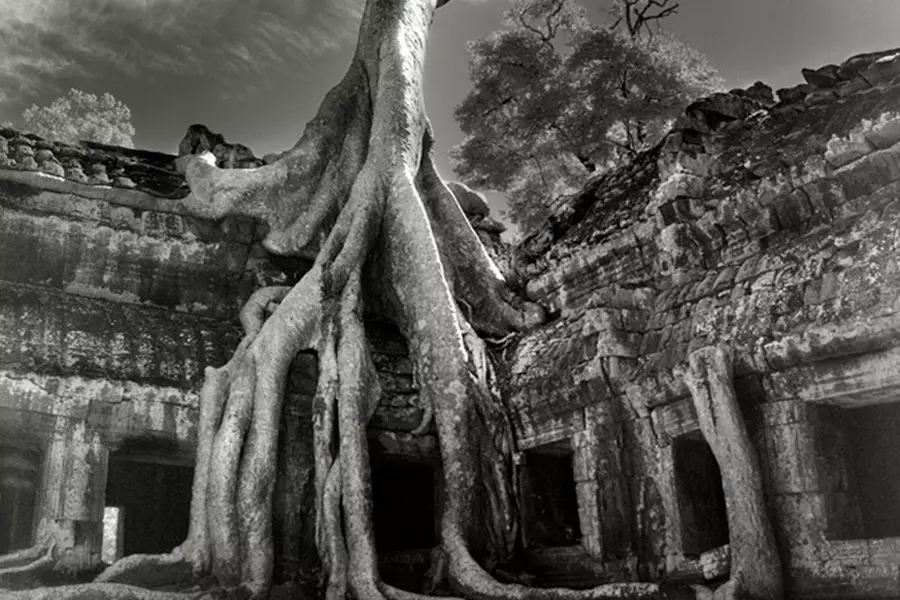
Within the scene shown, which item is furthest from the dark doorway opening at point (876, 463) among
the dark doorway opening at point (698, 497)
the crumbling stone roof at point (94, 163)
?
the crumbling stone roof at point (94, 163)

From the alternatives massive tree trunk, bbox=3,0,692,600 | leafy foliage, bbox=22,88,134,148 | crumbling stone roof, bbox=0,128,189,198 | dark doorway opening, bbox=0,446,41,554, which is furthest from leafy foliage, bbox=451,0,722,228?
dark doorway opening, bbox=0,446,41,554

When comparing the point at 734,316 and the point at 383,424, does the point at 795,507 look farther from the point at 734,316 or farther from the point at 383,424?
the point at 383,424

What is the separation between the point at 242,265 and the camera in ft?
23.9

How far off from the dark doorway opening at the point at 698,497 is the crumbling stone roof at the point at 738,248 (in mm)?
378

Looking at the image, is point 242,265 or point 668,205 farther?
point 242,265

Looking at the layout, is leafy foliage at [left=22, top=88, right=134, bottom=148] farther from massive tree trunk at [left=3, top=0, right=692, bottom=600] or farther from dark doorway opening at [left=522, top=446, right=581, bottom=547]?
dark doorway opening at [left=522, top=446, right=581, bottom=547]

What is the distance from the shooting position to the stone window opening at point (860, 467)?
13.6 ft

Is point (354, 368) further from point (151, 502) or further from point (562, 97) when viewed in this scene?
point (562, 97)

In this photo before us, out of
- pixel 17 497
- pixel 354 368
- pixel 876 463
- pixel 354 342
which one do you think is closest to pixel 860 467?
pixel 876 463

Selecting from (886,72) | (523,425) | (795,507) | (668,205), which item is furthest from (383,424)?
(886,72)

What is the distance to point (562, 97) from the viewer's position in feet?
49.7

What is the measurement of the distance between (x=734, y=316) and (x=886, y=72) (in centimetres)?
163

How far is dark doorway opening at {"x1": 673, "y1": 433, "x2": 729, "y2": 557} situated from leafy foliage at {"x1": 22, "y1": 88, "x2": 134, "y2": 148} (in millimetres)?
11243

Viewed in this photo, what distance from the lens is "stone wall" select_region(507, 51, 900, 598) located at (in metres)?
4.07
